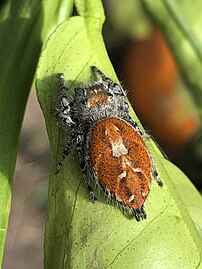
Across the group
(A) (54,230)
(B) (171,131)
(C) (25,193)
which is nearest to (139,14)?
(B) (171,131)

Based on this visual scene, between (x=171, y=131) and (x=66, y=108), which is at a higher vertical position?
(x=66, y=108)

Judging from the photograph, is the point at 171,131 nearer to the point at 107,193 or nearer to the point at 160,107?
the point at 160,107

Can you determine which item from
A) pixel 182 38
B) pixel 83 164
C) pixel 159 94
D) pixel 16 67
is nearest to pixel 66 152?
pixel 83 164

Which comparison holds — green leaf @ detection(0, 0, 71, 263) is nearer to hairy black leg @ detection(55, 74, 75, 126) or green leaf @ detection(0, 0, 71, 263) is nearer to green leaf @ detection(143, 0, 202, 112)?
hairy black leg @ detection(55, 74, 75, 126)

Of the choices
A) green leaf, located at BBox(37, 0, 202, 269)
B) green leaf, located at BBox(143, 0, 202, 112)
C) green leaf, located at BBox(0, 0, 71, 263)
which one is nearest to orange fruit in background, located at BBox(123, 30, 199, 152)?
green leaf, located at BBox(143, 0, 202, 112)

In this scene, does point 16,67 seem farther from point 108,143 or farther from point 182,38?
point 182,38

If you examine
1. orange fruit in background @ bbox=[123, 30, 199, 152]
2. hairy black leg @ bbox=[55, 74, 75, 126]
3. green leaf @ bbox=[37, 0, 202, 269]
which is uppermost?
hairy black leg @ bbox=[55, 74, 75, 126]
